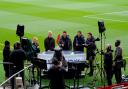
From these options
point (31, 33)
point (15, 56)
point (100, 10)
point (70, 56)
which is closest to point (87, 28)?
point (31, 33)

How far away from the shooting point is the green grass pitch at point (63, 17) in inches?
1113

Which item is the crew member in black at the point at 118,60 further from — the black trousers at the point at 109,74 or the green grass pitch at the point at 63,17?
the green grass pitch at the point at 63,17

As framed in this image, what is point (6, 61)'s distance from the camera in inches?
691

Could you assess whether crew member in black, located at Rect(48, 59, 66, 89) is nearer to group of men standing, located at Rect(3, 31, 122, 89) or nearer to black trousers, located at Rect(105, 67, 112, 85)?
group of men standing, located at Rect(3, 31, 122, 89)

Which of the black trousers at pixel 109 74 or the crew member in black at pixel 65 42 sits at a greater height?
the crew member in black at pixel 65 42

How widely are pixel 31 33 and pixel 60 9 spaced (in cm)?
1100

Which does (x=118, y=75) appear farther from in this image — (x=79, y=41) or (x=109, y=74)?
(x=79, y=41)

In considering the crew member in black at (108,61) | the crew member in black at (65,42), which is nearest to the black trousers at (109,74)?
the crew member in black at (108,61)

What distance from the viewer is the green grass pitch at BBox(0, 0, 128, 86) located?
1113 inches

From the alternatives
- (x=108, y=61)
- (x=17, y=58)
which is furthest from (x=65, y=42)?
(x=17, y=58)

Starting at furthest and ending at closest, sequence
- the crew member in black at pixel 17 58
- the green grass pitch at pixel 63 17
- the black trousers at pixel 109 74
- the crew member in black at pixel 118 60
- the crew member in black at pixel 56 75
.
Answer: the green grass pitch at pixel 63 17, the crew member in black at pixel 118 60, the black trousers at pixel 109 74, the crew member in black at pixel 17 58, the crew member in black at pixel 56 75

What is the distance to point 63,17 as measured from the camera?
34906 mm

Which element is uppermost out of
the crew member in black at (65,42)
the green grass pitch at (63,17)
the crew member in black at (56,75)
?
the green grass pitch at (63,17)

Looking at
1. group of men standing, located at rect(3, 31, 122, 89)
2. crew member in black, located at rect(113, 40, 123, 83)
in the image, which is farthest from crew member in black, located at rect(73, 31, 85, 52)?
crew member in black, located at rect(113, 40, 123, 83)
